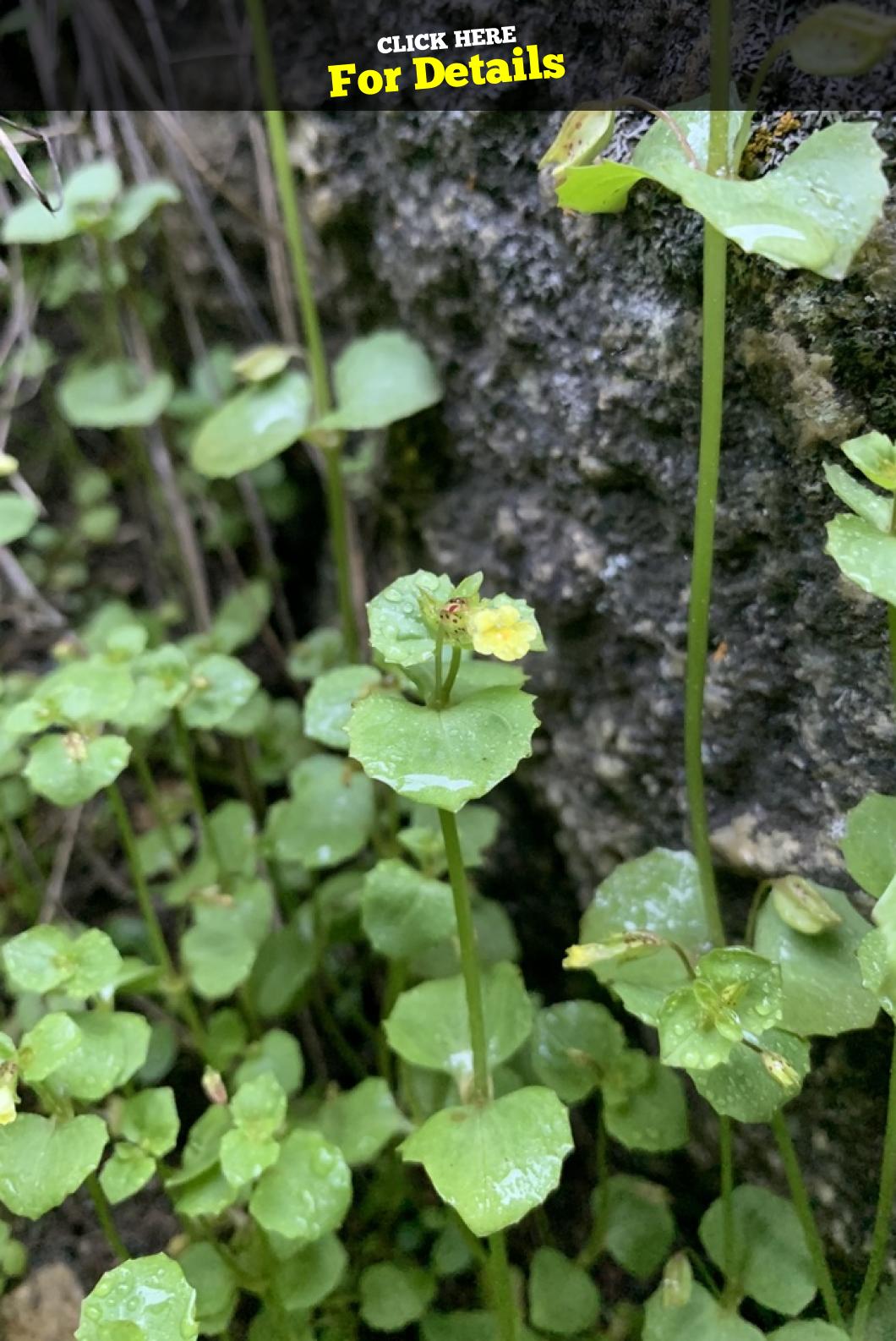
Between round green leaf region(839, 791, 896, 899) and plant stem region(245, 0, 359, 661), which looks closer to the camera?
round green leaf region(839, 791, 896, 899)

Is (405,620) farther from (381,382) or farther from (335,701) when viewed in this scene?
(381,382)

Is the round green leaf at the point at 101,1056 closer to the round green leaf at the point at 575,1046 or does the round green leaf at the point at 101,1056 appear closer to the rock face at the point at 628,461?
the round green leaf at the point at 575,1046

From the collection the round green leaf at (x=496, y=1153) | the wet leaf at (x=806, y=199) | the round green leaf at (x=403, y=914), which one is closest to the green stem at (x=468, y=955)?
the round green leaf at (x=496, y=1153)

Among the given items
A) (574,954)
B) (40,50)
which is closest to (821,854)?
(574,954)

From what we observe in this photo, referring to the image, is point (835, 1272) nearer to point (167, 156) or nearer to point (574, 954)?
point (574, 954)

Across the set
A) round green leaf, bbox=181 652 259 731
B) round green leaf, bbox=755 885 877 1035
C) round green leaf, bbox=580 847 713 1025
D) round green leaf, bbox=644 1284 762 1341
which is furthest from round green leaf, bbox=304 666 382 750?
round green leaf, bbox=644 1284 762 1341

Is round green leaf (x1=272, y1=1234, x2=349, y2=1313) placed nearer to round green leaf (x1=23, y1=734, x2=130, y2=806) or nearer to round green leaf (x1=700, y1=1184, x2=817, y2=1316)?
round green leaf (x1=700, y1=1184, x2=817, y2=1316)

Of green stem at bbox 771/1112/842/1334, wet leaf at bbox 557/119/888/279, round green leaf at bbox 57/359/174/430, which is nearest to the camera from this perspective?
wet leaf at bbox 557/119/888/279
